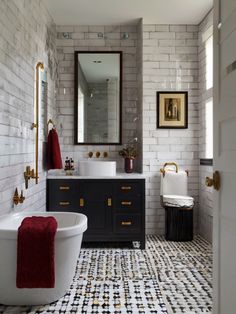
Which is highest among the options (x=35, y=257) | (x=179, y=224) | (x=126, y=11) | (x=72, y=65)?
(x=126, y=11)

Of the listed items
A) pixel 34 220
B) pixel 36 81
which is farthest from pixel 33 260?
pixel 36 81

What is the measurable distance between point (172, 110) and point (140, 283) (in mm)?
2691

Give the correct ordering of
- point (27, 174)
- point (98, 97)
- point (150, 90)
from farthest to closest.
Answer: point (98, 97) → point (150, 90) → point (27, 174)

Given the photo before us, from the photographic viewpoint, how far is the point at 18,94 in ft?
11.3

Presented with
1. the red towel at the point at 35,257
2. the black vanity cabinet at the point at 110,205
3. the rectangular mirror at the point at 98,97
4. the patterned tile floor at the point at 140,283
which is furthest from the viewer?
the rectangular mirror at the point at 98,97

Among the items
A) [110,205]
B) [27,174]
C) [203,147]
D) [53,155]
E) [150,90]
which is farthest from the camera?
[150,90]

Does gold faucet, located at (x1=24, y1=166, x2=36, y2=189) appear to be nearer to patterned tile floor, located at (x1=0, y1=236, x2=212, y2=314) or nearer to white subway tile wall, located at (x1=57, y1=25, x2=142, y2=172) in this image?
patterned tile floor, located at (x1=0, y1=236, x2=212, y2=314)

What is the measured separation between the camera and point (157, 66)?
5.18 meters

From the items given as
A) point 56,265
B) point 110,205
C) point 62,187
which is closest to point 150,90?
point 110,205

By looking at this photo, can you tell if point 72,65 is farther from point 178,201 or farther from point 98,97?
point 178,201

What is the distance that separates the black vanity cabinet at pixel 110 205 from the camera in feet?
15.0

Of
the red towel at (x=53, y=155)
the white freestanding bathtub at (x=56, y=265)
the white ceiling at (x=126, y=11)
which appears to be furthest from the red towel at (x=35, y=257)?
the white ceiling at (x=126, y=11)

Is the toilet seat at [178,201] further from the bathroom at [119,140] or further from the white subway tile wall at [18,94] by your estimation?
the white subway tile wall at [18,94]

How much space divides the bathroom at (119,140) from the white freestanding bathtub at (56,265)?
0.21 ft
